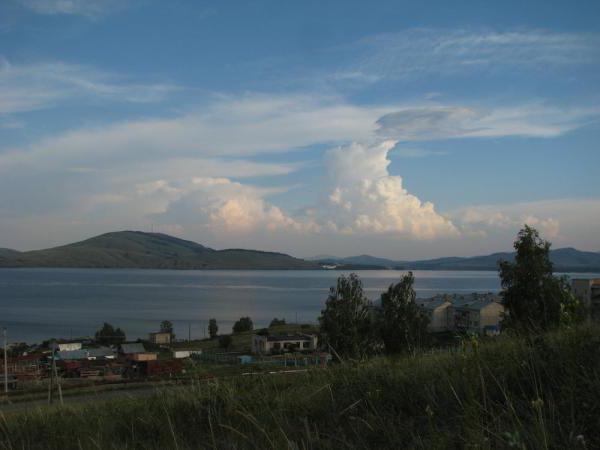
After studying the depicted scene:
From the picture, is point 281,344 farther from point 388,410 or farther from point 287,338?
point 388,410

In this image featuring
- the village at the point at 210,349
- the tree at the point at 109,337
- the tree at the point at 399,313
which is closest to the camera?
the tree at the point at 399,313

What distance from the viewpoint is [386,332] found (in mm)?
21359

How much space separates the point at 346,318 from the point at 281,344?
19.7 meters

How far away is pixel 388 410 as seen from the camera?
3.37 metres

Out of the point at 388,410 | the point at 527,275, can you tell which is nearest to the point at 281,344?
the point at 527,275

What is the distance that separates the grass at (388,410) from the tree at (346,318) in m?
13.9

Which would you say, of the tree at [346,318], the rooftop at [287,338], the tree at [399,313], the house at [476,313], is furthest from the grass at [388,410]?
the house at [476,313]

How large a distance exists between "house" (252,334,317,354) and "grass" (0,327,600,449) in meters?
33.8

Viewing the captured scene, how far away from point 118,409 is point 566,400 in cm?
362

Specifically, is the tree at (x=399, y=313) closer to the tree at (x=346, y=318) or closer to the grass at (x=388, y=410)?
the tree at (x=346, y=318)

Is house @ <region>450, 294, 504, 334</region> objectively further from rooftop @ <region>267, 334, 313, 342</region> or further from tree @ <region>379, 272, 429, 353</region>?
tree @ <region>379, 272, 429, 353</region>

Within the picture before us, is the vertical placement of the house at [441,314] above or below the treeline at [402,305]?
below

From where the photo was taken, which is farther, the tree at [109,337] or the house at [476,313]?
the tree at [109,337]

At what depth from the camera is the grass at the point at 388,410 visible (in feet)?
8.40
